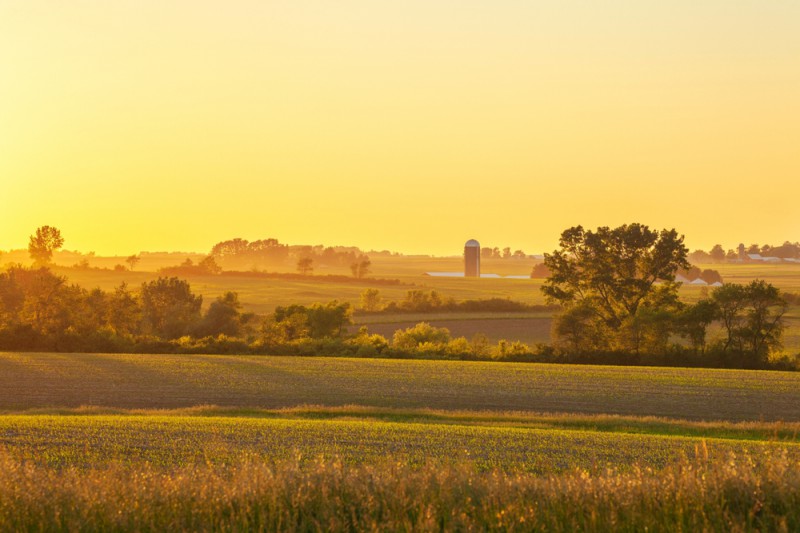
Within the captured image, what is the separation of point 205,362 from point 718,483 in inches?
1721

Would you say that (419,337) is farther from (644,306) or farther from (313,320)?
(644,306)

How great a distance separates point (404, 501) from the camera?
780 cm

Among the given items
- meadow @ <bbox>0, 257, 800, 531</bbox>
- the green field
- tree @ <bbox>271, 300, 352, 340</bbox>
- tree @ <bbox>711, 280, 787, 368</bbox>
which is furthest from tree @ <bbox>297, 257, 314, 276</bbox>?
tree @ <bbox>711, 280, 787, 368</bbox>

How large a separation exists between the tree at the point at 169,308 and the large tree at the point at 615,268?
33.7 meters

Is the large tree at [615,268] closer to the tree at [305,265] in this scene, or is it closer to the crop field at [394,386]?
the crop field at [394,386]

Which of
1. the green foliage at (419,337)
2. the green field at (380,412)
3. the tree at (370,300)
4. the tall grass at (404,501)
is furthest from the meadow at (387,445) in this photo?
the tree at (370,300)

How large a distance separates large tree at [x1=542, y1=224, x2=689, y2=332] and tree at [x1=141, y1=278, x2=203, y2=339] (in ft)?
110

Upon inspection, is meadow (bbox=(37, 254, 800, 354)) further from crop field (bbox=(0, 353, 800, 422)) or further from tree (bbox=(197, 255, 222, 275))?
crop field (bbox=(0, 353, 800, 422))

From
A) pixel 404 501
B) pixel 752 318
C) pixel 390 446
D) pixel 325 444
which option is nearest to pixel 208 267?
pixel 752 318

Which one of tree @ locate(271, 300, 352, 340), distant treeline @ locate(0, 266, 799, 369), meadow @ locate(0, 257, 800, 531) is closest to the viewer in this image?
meadow @ locate(0, 257, 800, 531)

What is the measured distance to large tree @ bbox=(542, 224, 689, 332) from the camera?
6525 centimetres

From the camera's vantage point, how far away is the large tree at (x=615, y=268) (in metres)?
65.2

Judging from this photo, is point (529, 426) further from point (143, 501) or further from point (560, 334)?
point (560, 334)

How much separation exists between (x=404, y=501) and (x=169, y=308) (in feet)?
246
